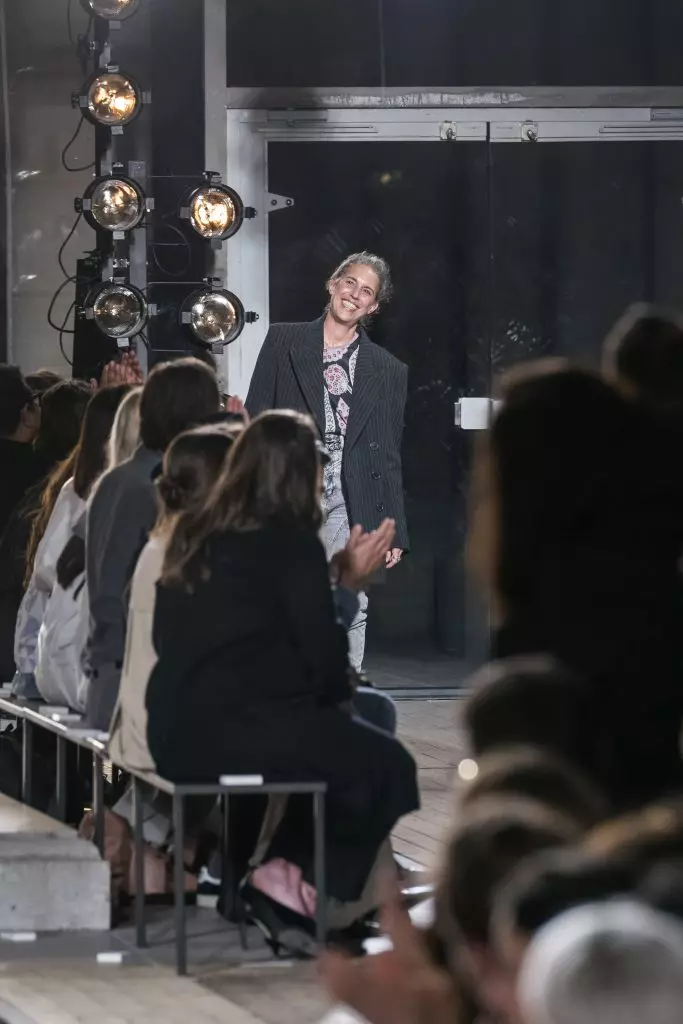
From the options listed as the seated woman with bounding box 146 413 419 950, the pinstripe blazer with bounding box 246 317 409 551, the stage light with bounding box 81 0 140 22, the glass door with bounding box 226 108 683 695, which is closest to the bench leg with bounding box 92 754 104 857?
the seated woman with bounding box 146 413 419 950

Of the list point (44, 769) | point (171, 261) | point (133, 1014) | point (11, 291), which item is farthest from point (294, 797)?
point (11, 291)

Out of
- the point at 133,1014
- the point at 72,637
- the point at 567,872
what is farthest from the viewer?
the point at 72,637

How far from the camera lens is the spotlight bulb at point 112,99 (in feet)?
26.9

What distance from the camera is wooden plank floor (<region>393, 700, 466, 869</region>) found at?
6066 mm

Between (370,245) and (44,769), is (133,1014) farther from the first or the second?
(370,245)

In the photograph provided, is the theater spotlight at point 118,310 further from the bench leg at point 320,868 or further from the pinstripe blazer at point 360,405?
the bench leg at point 320,868

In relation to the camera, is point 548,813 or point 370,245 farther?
point 370,245

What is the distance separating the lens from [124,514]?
5406 millimetres

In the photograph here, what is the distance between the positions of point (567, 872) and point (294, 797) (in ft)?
11.0

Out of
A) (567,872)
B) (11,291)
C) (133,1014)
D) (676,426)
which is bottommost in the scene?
(133,1014)

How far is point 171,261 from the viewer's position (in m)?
8.77

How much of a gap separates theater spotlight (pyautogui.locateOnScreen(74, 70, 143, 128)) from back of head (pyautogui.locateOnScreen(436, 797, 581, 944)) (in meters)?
6.69

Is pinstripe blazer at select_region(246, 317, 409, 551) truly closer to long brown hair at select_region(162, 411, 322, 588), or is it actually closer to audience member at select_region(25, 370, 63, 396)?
audience member at select_region(25, 370, 63, 396)

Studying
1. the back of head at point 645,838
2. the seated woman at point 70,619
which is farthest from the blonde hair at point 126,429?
the back of head at point 645,838
